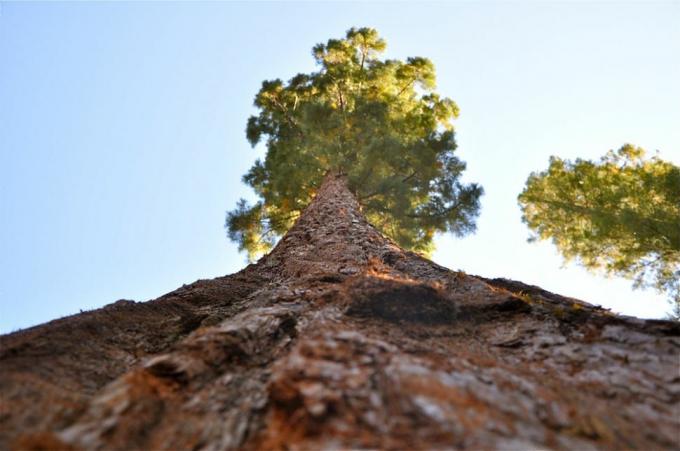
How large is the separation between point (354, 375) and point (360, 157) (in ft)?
28.3

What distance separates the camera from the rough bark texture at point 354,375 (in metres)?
2.01

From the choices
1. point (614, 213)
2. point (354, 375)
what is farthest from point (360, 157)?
point (354, 375)

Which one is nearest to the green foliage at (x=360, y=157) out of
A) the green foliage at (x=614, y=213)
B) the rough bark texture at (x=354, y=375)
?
the green foliage at (x=614, y=213)

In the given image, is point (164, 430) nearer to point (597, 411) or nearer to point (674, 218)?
point (597, 411)

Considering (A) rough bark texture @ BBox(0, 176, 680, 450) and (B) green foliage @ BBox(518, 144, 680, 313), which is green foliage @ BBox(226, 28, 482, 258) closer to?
(B) green foliage @ BBox(518, 144, 680, 313)

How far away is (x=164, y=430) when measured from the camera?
2170 millimetres

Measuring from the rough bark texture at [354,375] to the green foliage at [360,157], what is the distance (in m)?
6.77

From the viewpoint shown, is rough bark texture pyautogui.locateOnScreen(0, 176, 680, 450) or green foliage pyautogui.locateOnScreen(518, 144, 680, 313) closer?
rough bark texture pyautogui.locateOnScreen(0, 176, 680, 450)

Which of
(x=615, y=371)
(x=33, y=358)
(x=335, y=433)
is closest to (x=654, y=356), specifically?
(x=615, y=371)

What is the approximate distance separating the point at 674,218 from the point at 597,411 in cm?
881

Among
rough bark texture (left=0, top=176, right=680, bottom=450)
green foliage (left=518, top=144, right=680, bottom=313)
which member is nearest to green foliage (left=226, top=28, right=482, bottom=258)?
green foliage (left=518, top=144, right=680, bottom=313)

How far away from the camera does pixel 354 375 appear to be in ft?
7.72

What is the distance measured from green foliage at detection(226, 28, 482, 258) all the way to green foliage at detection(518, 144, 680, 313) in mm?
2799

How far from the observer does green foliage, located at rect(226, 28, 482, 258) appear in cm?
1095
